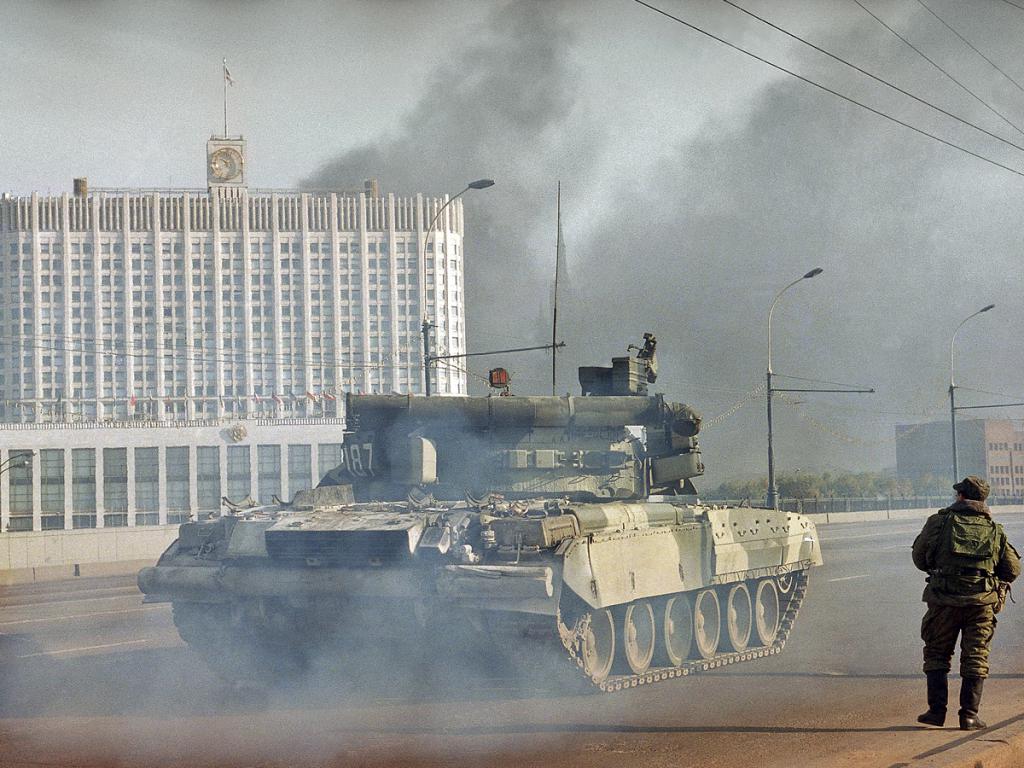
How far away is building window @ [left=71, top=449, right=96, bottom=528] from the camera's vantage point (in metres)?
96.8

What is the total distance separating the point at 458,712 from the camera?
34.7 feet

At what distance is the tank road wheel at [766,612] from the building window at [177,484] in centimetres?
8194

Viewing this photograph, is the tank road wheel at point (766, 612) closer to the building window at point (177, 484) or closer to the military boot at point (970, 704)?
the military boot at point (970, 704)

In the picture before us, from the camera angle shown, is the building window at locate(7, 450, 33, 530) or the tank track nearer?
the tank track

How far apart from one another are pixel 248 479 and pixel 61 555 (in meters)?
67.4

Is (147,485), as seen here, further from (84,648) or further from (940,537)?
(940,537)

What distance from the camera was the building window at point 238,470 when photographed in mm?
96812

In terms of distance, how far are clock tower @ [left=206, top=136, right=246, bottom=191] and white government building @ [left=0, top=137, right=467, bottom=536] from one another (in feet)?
0.58

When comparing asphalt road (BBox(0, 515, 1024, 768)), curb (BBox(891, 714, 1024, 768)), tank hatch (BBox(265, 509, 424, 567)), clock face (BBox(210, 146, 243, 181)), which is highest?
clock face (BBox(210, 146, 243, 181))

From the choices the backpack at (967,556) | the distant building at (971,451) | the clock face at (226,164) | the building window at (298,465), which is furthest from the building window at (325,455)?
the backpack at (967,556)

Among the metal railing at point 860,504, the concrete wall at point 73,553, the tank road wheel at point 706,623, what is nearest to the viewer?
the tank road wheel at point 706,623

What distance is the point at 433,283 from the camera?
460 ft

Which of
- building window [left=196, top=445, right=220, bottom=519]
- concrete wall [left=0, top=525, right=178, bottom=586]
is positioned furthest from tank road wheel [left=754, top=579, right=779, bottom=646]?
building window [left=196, top=445, right=220, bottom=519]

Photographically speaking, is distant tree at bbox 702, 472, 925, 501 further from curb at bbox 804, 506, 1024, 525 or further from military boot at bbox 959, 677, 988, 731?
military boot at bbox 959, 677, 988, 731
